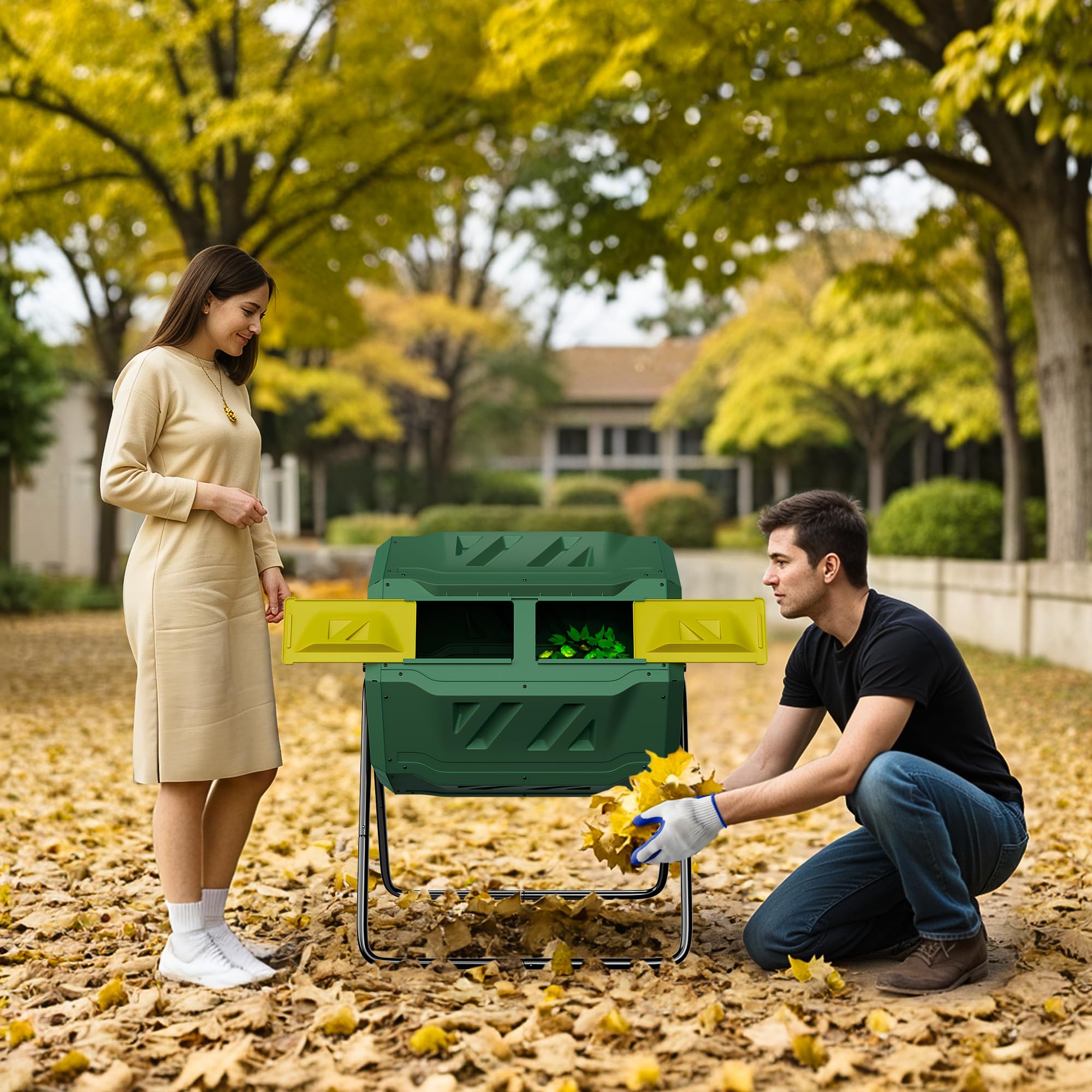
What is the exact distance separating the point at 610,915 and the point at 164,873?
130cm

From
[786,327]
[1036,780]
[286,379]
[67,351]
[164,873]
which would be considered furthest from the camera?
[67,351]

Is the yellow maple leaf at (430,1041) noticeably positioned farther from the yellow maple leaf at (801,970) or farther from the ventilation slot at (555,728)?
the yellow maple leaf at (801,970)

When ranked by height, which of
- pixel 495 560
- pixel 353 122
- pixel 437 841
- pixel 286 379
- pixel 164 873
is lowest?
pixel 437 841

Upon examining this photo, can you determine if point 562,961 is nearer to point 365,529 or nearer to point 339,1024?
point 339,1024

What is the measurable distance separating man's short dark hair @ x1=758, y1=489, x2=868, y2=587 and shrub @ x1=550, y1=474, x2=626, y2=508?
27.2 meters

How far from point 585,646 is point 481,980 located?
881 millimetres

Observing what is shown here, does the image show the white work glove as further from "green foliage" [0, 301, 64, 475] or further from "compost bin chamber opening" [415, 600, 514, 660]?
"green foliage" [0, 301, 64, 475]

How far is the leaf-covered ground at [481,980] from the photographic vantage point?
8.53ft

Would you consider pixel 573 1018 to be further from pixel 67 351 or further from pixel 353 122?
pixel 67 351

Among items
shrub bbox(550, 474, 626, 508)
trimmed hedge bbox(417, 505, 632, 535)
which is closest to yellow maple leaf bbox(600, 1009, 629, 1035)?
trimmed hedge bbox(417, 505, 632, 535)

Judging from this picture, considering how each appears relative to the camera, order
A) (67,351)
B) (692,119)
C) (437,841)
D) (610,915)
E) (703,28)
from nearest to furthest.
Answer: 1. (610,915)
2. (437,841)
3. (703,28)
4. (692,119)
5. (67,351)

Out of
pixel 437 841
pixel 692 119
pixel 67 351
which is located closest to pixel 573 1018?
pixel 437 841

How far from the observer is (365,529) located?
26734 millimetres

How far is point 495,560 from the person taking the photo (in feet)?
10.6
